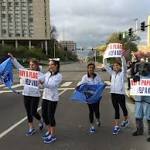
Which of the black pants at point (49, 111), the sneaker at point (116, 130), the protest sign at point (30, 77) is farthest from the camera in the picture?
the sneaker at point (116, 130)

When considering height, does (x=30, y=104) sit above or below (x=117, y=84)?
below

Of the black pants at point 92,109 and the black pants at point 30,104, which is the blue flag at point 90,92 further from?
the black pants at point 30,104

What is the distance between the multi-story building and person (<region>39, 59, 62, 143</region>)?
172 meters

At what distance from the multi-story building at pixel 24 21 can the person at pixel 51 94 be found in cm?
17154

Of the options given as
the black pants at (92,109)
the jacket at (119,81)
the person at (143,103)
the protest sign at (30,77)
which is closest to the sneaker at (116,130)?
the black pants at (92,109)

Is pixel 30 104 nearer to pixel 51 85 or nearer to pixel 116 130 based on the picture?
pixel 51 85

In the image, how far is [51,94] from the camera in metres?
10.8

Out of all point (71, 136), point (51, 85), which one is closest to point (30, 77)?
point (51, 85)

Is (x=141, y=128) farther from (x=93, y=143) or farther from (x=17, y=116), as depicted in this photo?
(x=17, y=116)

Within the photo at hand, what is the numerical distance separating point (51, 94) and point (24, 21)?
179m

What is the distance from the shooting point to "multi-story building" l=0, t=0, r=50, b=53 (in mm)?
184125

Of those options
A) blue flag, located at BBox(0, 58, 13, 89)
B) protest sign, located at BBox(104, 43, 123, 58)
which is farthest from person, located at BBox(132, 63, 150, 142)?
blue flag, located at BBox(0, 58, 13, 89)

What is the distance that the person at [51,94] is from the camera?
10.8 meters

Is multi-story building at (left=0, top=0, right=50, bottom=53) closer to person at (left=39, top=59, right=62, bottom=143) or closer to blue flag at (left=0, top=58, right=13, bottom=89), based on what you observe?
blue flag at (left=0, top=58, right=13, bottom=89)
